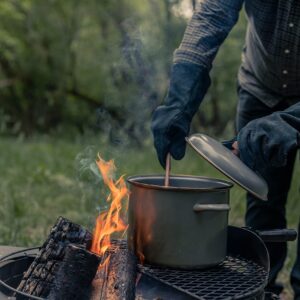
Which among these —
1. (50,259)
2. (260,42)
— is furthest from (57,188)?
(50,259)

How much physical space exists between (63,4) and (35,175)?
5.68 meters

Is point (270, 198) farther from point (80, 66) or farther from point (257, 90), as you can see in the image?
point (80, 66)

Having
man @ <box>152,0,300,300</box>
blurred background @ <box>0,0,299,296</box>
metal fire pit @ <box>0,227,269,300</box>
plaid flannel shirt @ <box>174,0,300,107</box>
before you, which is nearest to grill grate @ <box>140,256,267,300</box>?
metal fire pit @ <box>0,227,269,300</box>

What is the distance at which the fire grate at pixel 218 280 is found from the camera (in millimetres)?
1613

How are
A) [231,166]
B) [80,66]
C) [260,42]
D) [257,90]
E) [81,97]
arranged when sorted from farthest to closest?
[81,97]
[80,66]
[257,90]
[260,42]
[231,166]

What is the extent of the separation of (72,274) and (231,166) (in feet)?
1.74

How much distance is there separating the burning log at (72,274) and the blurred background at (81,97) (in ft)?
5.82

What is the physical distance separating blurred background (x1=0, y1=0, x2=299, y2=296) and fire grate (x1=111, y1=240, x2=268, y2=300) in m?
1.56

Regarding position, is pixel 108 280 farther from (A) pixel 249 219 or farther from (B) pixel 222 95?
(B) pixel 222 95

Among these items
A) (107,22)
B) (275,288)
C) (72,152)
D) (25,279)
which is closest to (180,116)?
(25,279)

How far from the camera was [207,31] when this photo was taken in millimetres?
2074

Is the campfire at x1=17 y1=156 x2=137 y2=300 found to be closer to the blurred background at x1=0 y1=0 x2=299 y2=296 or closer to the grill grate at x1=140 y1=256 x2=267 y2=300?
the grill grate at x1=140 y1=256 x2=267 y2=300

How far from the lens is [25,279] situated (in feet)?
5.67

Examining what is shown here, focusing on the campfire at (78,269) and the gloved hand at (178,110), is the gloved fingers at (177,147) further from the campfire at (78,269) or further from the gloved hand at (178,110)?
the campfire at (78,269)
